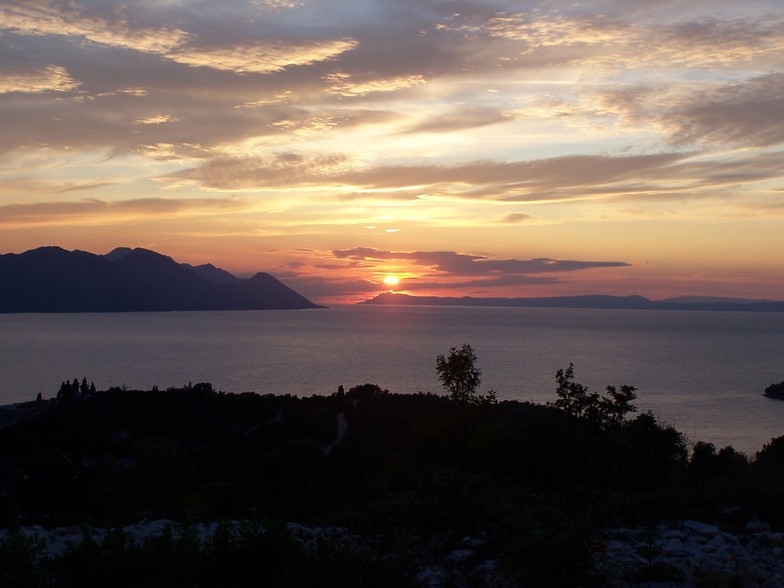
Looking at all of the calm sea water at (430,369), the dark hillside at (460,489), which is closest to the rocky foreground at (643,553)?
the dark hillside at (460,489)

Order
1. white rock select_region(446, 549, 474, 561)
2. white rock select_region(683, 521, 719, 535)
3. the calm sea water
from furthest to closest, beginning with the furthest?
the calm sea water
white rock select_region(683, 521, 719, 535)
white rock select_region(446, 549, 474, 561)

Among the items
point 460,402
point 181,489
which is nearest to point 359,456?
point 460,402

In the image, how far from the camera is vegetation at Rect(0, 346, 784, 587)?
8484 millimetres

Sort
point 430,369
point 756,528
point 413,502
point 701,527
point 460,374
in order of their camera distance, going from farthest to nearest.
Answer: point 430,369
point 460,374
point 413,502
point 701,527
point 756,528

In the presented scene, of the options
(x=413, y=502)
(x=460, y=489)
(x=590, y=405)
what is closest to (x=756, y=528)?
(x=460, y=489)

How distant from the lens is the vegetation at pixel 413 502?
27.8 ft

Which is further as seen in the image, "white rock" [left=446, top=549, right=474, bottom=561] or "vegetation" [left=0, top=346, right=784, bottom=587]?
"white rock" [left=446, top=549, right=474, bottom=561]

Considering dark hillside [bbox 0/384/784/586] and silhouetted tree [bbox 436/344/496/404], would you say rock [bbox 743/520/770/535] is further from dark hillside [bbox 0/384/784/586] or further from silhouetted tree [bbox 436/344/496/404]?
silhouetted tree [bbox 436/344/496/404]

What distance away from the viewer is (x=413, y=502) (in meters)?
12.3

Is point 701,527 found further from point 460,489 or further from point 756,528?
point 460,489

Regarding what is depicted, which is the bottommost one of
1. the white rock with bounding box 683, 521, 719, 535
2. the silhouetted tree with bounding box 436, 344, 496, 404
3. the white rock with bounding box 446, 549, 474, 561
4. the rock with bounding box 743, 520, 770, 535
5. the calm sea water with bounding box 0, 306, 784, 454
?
the calm sea water with bounding box 0, 306, 784, 454

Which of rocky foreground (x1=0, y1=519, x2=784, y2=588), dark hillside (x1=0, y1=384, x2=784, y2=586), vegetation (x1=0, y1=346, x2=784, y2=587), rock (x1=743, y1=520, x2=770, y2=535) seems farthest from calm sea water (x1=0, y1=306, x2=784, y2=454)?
A: rocky foreground (x1=0, y1=519, x2=784, y2=588)

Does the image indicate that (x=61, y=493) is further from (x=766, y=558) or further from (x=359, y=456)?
(x=766, y=558)

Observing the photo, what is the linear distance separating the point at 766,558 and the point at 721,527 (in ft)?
5.16
